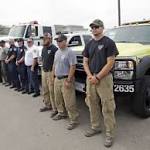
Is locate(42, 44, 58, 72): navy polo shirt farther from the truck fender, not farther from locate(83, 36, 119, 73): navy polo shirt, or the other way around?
the truck fender

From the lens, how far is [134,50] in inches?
238

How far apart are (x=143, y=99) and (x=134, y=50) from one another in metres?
0.95

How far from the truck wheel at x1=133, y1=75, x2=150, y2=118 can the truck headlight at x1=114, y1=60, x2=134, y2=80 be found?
38 cm

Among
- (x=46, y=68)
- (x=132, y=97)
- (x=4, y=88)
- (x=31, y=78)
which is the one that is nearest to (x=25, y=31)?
(x=4, y=88)

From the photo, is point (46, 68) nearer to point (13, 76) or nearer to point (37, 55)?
point (37, 55)

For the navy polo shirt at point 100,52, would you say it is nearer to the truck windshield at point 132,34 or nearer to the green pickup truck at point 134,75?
the green pickup truck at point 134,75

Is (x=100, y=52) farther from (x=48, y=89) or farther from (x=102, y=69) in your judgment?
(x=48, y=89)

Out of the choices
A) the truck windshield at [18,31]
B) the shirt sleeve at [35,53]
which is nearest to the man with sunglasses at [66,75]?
the shirt sleeve at [35,53]

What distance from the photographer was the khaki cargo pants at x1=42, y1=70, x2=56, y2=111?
22.9 feet

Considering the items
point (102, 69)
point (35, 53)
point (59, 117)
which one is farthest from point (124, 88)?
point (35, 53)

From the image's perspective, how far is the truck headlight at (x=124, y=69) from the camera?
18.9 ft

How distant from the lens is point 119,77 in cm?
583

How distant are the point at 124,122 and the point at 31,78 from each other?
3893mm

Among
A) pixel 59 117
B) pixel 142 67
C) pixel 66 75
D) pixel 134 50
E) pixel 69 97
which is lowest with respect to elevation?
pixel 59 117
